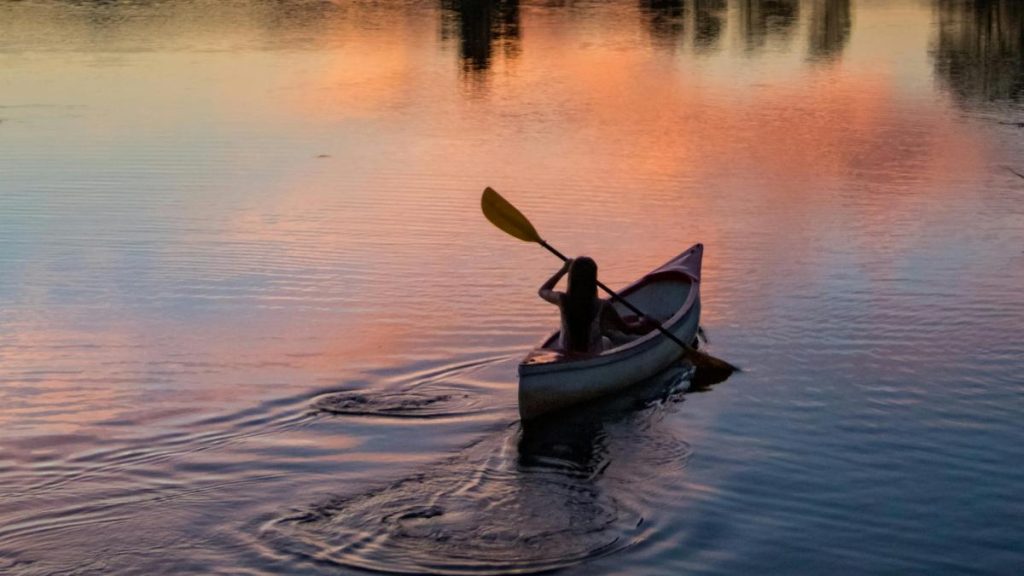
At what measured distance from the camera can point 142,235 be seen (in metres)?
20.7

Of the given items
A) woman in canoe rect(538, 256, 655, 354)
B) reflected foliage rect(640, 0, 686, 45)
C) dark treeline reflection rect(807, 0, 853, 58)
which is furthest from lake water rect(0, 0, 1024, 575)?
reflected foliage rect(640, 0, 686, 45)

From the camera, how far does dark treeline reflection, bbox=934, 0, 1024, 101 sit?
1423 inches

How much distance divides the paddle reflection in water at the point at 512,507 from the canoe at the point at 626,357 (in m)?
0.22

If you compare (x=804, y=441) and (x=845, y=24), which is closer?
(x=804, y=441)

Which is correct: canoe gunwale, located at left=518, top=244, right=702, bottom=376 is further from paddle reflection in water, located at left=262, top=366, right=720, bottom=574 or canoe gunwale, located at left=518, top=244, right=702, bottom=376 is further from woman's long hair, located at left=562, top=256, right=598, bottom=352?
paddle reflection in water, located at left=262, top=366, right=720, bottom=574

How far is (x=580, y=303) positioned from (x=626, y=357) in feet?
2.29

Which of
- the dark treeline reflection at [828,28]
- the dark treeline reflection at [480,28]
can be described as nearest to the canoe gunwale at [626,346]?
the dark treeline reflection at [480,28]

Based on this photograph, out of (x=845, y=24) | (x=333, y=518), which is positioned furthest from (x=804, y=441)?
(x=845, y=24)

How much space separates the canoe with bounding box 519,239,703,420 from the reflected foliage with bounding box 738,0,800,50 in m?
30.6

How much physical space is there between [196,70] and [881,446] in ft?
92.4

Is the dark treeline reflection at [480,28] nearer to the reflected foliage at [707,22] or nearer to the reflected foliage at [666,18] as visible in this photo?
the reflected foliage at [666,18]

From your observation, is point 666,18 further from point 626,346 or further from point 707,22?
point 626,346

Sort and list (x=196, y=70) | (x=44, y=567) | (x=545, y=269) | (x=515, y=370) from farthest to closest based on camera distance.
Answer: (x=196, y=70) < (x=545, y=269) < (x=515, y=370) < (x=44, y=567)

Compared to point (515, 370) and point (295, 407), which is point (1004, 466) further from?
point (295, 407)
